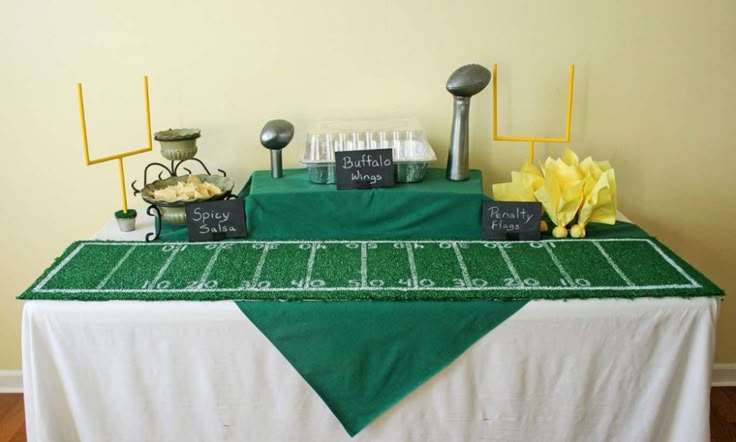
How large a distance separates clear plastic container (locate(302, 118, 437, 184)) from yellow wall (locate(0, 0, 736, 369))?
19 centimetres

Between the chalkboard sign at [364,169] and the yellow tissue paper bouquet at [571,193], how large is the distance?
12.1 inches

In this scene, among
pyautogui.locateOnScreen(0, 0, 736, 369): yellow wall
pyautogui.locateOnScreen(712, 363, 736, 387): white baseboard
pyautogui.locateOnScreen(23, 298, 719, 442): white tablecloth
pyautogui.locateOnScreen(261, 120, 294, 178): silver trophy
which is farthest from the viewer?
pyautogui.locateOnScreen(712, 363, 736, 387): white baseboard

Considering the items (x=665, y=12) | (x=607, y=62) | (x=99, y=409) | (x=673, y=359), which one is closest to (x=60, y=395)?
(x=99, y=409)

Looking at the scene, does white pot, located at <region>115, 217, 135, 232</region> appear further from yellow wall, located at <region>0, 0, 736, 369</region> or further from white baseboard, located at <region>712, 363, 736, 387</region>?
white baseboard, located at <region>712, 363, 736, 387</region>

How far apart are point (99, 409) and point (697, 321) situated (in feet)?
4.00

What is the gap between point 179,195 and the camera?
5.12 feet

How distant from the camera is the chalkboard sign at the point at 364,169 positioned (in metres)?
1.53

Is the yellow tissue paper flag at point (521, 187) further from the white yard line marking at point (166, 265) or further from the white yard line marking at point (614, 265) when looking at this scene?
the white yard line marking at point (166, 265)

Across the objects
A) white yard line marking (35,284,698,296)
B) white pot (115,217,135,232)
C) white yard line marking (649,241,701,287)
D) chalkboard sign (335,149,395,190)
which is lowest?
white yard line marking (35,284,698,296)

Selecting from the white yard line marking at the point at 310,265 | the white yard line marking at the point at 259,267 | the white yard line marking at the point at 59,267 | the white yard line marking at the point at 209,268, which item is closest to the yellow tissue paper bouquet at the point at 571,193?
the white yard line marking at the point at 310,265

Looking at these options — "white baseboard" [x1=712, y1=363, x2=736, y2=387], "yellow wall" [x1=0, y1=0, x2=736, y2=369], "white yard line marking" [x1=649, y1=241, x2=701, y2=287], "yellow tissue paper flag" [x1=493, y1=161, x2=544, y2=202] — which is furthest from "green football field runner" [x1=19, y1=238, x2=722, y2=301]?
"white baseboard" [x1=712, y1=363, x2=736, y2=387]

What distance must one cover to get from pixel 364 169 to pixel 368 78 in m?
0.35

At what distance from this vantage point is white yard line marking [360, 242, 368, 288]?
131 centimetres

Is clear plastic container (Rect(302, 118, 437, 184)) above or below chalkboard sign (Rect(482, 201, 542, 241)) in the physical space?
above
